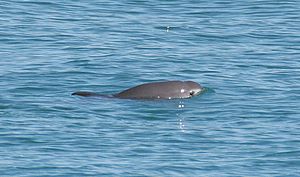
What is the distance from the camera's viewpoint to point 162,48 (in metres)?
30.9

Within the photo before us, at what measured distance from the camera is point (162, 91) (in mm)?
25000

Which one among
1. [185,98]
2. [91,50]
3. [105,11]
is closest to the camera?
[185,98]

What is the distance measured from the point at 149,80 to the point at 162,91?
1.98 metres

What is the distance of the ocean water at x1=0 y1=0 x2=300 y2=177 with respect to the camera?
65.4 feet

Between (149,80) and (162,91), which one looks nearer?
(162,91)

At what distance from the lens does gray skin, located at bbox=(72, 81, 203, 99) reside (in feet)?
81.6

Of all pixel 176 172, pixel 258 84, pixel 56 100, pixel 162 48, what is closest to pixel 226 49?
pixel 162 48

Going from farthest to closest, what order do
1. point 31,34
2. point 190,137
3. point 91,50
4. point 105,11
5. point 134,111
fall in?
point 105,11 < point 31,34 < point 91,50 < point 134,111 < point 190,137

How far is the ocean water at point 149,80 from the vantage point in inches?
785

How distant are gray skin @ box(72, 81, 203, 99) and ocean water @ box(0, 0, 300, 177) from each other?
28cm

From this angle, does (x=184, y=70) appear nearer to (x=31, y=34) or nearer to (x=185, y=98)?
(x=185, y=98)

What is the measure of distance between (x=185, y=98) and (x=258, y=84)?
1980 millimetres

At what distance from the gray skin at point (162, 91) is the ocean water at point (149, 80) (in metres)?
0.28

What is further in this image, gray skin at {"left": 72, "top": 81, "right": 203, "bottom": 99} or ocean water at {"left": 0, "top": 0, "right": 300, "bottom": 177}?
gray skin at {"left": 72, "top": 81, "right": 203, "bottom": 99}
